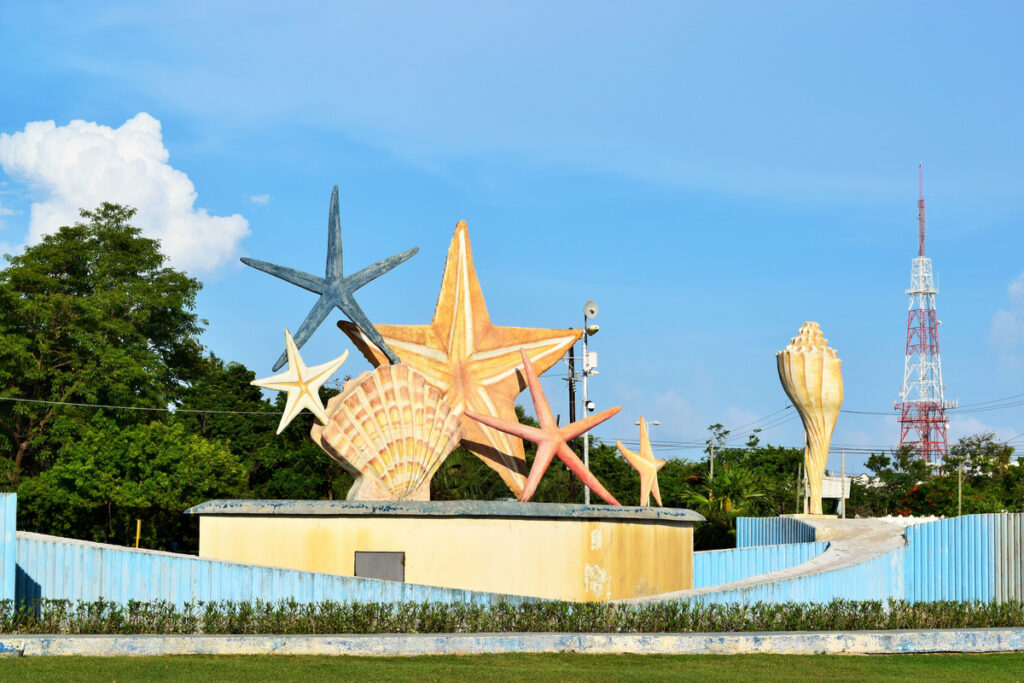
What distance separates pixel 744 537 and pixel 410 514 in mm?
14382

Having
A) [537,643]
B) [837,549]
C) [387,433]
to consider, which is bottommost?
[537,643]

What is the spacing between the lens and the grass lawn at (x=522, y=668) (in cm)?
1248

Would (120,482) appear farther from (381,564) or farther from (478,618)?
(478,618)

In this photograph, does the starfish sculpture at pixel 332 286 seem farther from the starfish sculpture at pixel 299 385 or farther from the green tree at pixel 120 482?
the green tree at pixel 120 482

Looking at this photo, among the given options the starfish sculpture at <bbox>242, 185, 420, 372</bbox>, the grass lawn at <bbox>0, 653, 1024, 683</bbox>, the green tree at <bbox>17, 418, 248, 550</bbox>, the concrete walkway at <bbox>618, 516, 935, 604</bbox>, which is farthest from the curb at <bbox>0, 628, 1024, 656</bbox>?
the green tree at <bbox>17, 418, 248, 550</bbox>

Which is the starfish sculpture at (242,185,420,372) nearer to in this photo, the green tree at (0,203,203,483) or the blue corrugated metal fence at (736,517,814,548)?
the blue corrugated metal fence at (736,517,814,548)

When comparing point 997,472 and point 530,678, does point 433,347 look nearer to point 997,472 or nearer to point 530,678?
point 530,678

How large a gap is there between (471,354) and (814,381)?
945cm

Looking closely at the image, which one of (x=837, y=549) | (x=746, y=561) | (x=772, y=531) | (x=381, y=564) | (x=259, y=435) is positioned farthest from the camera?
(x=259, y=435)

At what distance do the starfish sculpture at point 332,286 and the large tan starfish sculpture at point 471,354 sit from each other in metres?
0.42

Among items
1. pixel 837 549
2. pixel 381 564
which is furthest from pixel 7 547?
pixel 837 549

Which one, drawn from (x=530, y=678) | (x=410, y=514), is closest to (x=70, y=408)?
(x=410, y=514)

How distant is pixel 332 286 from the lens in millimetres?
24750

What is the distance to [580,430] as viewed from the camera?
24953mm
